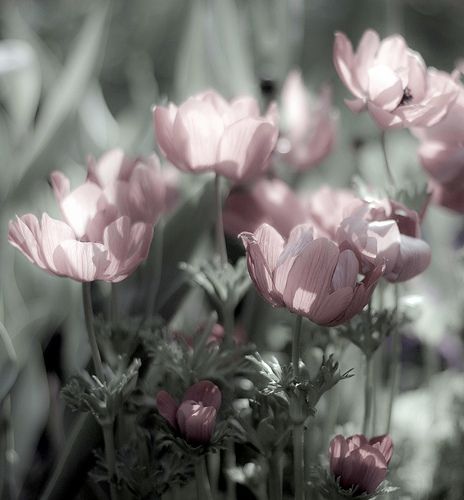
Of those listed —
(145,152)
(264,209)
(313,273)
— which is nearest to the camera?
(313,273)

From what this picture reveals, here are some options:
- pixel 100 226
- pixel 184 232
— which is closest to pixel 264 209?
pixel 184 232

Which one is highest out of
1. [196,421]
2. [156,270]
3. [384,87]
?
[384,87]

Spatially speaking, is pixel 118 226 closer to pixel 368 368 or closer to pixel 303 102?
pixel 368 368

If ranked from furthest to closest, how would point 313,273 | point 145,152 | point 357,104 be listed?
point 145,152, point 357,104, point 313,273

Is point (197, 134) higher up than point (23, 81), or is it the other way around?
point (197, 134)

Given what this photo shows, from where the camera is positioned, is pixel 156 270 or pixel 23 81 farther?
pixel 23 81

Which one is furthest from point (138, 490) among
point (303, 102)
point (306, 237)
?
point (303, 102)

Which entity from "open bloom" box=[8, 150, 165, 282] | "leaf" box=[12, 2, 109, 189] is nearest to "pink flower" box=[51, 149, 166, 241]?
"open bloom" box=[8, 150, 165, 282]

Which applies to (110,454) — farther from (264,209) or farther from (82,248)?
(264,209)
